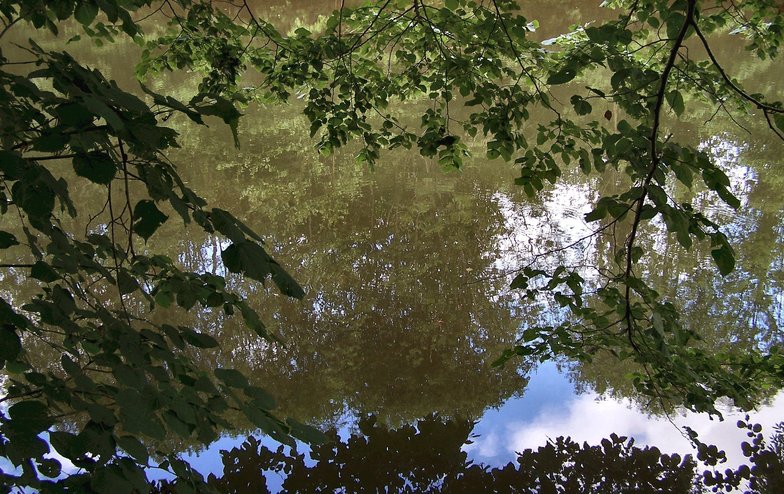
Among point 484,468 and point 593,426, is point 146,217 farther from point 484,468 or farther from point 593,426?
point 593,426

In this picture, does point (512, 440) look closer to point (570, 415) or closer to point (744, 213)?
point (570, 415)

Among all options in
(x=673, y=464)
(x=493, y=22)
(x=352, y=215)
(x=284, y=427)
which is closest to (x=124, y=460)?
(x=284, y=427)

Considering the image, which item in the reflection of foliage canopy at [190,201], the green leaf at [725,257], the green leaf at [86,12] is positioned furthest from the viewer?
the green leaf at [86,12]

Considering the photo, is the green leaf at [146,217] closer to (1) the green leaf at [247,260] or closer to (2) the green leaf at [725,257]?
(1) the green leaf at [247,260]

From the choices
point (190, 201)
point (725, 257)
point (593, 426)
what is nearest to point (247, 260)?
point (190, 201)

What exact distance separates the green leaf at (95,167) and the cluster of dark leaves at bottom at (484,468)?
8.88 feet

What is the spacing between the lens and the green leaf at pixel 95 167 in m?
1.02

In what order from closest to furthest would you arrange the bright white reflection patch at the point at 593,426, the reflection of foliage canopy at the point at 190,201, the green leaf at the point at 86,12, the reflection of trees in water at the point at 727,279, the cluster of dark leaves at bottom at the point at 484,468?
the reflection of foliage canopy at the point at 190,201 < the green leaf at the point at 86,12 < the cluster of dark leaves at bottom at the point at 484,468 < the bright white reflection patch at the point at 593,426 < the reflection of trees in water at the point at 727,279

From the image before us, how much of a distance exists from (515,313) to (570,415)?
1424 mm

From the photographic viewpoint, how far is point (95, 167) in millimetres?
1031

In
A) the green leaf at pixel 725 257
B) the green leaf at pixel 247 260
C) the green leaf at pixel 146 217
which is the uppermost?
the green leaf at pixel 725 257

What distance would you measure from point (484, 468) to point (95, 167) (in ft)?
10.4

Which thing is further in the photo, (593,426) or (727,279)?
(727,279)

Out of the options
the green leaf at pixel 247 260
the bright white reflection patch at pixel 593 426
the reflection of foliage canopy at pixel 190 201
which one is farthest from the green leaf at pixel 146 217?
the bright white reflection patch at pixel 593 426
